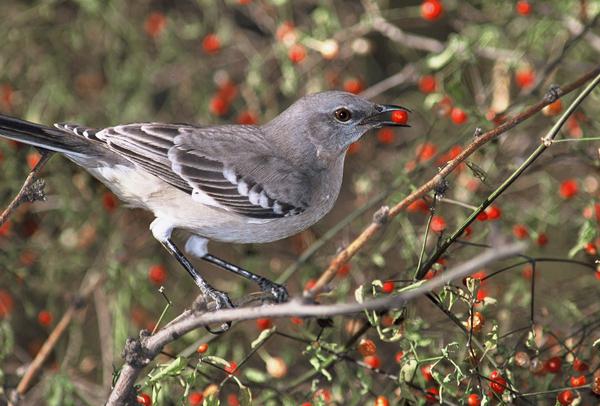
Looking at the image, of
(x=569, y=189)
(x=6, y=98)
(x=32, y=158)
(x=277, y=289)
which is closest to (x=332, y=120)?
(x=277, y=289)

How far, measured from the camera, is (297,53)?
187 inches

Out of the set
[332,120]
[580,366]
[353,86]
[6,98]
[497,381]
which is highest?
[6,98]

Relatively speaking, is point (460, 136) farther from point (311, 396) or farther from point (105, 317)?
point (105, 317)

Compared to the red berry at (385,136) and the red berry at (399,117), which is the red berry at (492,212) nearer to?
the red berry at (399,117)

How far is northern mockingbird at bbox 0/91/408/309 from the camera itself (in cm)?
399

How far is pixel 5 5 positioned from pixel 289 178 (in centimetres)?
287

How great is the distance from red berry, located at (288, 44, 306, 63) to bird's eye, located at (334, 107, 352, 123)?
73 cm

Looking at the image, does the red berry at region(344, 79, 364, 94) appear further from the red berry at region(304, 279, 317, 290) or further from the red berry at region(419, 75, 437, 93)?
the red berry at region(304, 279, 317, 290)

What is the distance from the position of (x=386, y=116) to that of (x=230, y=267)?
121 cm

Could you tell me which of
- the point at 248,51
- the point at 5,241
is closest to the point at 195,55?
the point at 248,51

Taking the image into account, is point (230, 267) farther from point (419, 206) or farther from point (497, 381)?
→ point (497, 381)

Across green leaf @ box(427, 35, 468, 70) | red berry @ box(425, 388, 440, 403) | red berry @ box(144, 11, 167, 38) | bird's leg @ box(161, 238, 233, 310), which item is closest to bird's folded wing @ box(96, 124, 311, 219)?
bird's leg @ box(161, 238, 233, 310)

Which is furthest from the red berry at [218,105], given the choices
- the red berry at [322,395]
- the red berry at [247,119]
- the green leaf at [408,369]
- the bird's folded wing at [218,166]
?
the green leaf at [408,369]

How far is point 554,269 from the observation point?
6.16 metres
